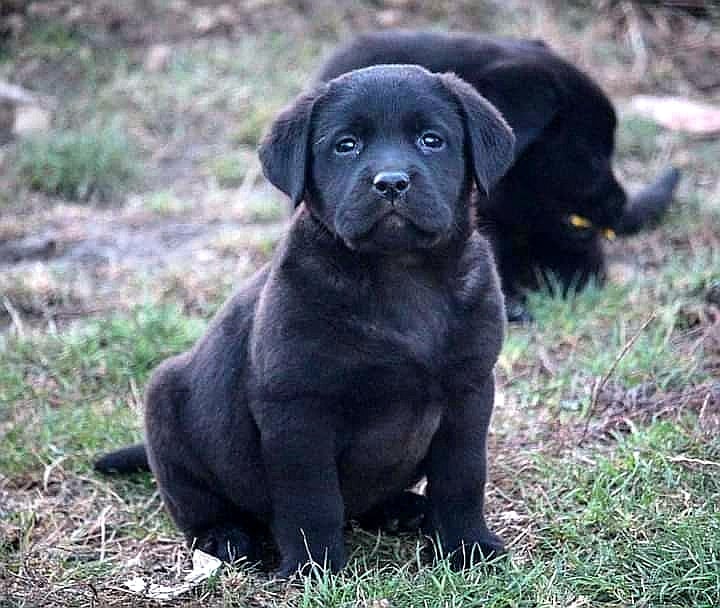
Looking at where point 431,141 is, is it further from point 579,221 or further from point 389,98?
point 579,221

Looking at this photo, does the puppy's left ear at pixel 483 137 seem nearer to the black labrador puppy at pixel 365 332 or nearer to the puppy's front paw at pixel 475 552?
the black labrador puppy at pixel 365 332

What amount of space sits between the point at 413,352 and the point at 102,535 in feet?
4.45

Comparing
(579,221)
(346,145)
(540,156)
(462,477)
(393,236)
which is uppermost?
(346,145)

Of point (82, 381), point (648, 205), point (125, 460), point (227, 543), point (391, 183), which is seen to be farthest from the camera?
point (648, 205)

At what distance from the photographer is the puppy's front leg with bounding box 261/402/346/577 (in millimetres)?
3543

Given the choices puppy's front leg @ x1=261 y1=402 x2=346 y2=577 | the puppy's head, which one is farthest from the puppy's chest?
puppy's front leg @ x1=261 y1=402 x2=346 y2=577

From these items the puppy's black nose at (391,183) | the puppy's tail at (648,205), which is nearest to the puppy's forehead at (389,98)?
the puppy's black nose at (391,183)

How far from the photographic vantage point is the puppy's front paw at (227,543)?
3979 millimetres

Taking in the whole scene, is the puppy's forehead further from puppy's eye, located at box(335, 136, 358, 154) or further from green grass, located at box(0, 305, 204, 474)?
green grass, located at box(0, 305, 204, 474)

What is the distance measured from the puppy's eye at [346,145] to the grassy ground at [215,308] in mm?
1124

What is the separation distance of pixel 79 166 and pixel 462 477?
4.70 meters

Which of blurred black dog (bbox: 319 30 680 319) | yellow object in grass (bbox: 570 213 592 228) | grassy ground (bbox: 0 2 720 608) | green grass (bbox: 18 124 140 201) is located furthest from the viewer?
green grass (bbox: 18 124 140 201)

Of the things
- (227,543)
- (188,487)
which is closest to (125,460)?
(188,487)

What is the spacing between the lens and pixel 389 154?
3.63 metres
